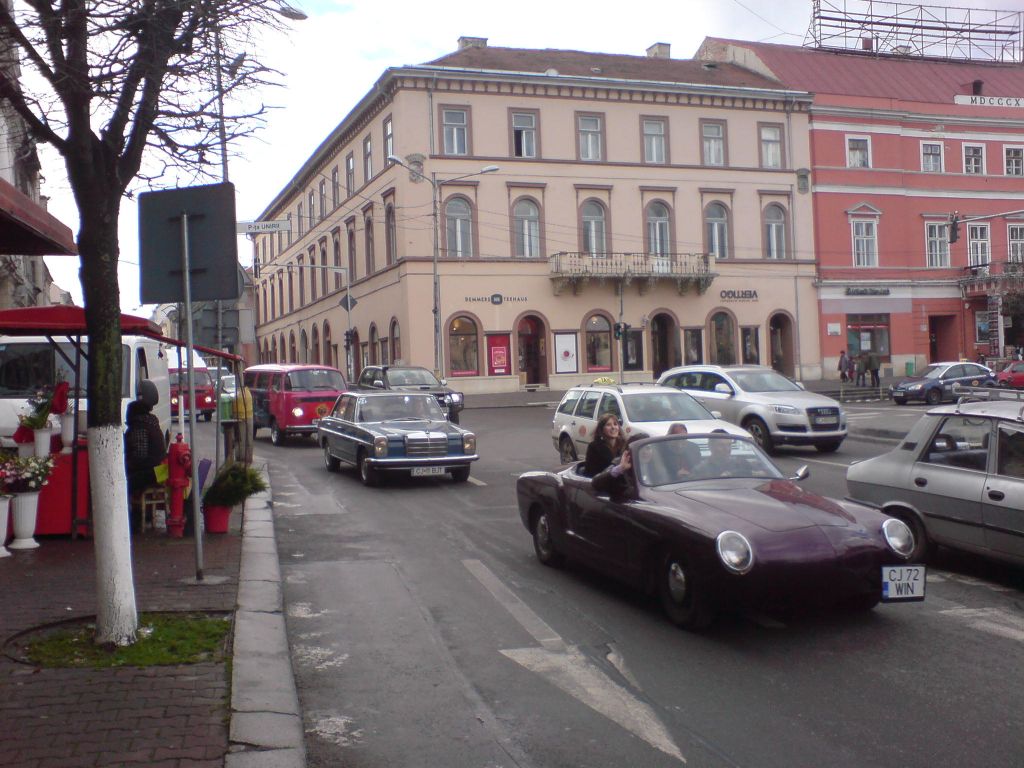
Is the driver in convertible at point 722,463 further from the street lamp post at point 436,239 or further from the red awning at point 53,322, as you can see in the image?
the street lamp post at point 436,239

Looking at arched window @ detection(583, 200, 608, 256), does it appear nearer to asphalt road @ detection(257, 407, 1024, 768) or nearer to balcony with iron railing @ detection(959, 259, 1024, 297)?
balcony with iron railing @ detection(959, 259, 1024, 297)

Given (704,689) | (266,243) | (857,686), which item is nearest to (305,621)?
(704,689)

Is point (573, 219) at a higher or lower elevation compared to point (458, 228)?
higher

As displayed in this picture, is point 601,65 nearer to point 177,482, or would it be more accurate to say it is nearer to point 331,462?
point 331,462

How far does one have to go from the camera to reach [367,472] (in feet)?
51.7

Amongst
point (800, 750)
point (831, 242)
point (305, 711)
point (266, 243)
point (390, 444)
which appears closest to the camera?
point (800, 750)

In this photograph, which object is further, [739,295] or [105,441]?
[739,295]

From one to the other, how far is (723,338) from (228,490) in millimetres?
41561

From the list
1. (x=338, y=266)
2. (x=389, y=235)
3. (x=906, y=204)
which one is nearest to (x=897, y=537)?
(x=389, y=235)

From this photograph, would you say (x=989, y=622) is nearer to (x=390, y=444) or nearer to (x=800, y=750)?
(x=800, y=750)

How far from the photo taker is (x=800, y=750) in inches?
189

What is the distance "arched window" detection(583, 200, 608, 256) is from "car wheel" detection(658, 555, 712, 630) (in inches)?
1579

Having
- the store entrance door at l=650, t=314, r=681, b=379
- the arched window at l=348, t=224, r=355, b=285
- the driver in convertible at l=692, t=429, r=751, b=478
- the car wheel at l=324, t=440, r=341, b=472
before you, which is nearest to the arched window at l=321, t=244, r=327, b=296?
the arched window at l=348, t=224, r=355, b=285

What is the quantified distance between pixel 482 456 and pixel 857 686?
15.1 metres
